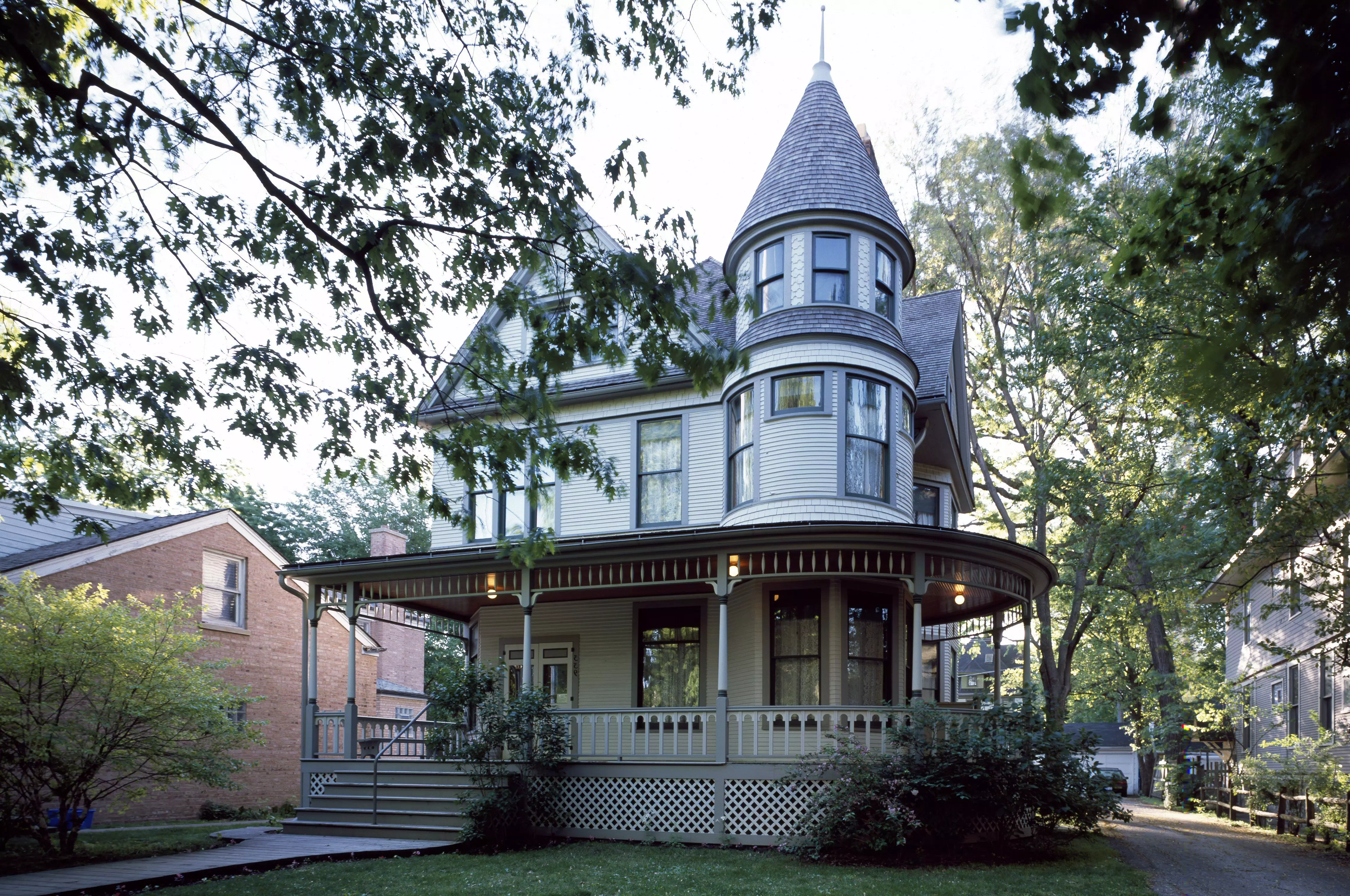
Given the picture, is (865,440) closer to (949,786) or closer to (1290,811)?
(949,786)

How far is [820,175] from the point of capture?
17641mm

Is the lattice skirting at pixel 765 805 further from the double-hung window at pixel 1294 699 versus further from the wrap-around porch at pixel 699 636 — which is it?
the double-hung window at pixel 1294 699

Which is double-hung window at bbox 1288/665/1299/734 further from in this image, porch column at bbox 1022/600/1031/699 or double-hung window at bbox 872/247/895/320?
double-hung window at bbox 872/247/895/320

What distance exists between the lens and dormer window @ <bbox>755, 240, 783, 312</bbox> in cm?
1753

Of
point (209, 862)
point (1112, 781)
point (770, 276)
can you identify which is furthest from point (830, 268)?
point (209, 862)

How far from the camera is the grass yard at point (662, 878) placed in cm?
→ 994

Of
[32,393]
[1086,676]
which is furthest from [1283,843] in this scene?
[1086,676]

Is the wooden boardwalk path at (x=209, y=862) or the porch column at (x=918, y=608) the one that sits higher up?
the porch column at (x=918, y=608)

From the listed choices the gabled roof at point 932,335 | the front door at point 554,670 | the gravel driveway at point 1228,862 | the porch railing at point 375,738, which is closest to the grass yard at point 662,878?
the gravel driveway at point 1228,862

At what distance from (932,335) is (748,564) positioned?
8.02 metres

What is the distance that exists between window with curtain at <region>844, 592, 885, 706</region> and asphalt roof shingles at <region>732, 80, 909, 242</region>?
6.43 metres

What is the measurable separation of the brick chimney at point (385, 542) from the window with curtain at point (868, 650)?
14.7 metres

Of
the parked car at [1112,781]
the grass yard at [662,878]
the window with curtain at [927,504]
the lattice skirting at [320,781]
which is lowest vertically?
the lattice skirting at [320,781]

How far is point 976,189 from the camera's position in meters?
26.5
